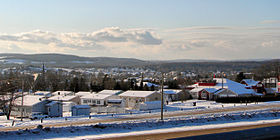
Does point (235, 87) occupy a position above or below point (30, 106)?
above

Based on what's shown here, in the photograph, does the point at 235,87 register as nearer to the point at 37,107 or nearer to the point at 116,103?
the point at 116,103

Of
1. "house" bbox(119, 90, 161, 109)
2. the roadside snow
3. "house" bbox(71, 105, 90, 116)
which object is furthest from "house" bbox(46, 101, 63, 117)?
the roadside snow

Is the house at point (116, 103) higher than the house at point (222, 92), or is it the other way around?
the house at point (222, 92)

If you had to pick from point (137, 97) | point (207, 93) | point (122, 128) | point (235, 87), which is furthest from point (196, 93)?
point (122, 128)

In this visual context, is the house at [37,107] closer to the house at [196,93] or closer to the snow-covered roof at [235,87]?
the house at [196,93]

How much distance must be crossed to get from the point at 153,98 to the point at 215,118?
3205 cm

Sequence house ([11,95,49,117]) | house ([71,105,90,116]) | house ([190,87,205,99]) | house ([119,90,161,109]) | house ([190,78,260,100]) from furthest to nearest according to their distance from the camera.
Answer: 1. house ([190,87,205,99])
2. house ([190,78,260,100])
3. house ([119,90,161,109])
4. house ([11,95,49,117])
5. house ([71,105,90,116])

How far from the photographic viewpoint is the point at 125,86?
93.7m

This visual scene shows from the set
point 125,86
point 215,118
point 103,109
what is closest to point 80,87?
point 125,86

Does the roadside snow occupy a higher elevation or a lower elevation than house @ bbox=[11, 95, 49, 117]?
higher

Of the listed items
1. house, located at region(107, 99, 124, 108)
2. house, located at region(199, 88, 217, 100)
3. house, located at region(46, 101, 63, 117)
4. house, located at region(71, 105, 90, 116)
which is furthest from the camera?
Answer: house, located at region(199, 88, 217, 100)

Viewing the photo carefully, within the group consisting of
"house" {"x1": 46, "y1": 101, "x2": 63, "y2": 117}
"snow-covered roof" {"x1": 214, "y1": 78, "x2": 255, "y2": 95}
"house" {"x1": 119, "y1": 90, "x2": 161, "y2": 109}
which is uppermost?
"snow-covered roof" {"x1": 214, "y1": 78, "x2": 255, "y2": 95}

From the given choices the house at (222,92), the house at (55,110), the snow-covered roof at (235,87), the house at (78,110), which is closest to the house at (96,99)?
the house at (55,110)

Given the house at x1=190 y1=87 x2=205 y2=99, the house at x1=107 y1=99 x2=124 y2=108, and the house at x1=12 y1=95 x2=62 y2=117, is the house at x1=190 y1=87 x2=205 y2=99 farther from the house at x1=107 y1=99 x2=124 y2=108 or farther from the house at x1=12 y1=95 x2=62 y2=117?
the house at x1=12 y1=95 x2=62 y2=117
